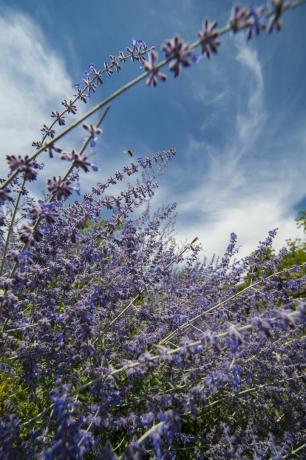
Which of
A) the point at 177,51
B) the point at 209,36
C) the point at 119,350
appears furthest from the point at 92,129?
the point at 119,350

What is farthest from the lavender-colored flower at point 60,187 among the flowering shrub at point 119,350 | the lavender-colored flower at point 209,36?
the lavender-colored flower at point 209,36

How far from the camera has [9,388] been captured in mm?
4035

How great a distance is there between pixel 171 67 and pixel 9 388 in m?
4.09

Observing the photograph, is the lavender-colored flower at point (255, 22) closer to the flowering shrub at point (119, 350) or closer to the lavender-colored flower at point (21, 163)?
the flowering shrub at point (119, 350)

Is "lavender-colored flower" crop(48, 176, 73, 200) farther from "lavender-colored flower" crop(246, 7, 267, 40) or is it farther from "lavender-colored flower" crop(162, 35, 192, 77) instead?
"lavender-colored flower" crop(246, 7, 267, 40)

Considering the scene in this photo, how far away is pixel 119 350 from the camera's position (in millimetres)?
3828

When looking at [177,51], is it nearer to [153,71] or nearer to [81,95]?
[153,71]

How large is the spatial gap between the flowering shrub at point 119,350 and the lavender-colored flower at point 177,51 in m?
0.09

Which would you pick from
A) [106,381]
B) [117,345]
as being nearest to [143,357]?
[106,381]

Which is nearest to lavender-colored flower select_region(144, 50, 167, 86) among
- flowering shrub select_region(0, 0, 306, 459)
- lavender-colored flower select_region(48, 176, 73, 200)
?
flowering shrub select_region(0, 0, 306, 459)

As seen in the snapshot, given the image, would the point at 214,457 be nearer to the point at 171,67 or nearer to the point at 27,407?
the point at 27,407

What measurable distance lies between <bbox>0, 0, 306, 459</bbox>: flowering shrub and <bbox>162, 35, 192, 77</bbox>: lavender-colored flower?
0.09 m

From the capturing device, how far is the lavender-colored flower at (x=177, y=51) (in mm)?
1509

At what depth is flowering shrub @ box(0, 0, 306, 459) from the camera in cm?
219
